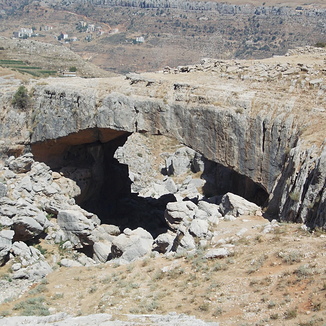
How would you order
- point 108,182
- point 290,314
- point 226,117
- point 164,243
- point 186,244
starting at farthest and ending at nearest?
point 108,182 < point 226,117 < point 164,243 < point 186,244 < point 290,314

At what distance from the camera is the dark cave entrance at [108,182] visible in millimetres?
18781

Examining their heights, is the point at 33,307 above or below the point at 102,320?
below

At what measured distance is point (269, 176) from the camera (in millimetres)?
14047

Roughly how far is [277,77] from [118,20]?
11006 cm

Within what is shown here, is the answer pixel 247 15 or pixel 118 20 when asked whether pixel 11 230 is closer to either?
pixel 247 15

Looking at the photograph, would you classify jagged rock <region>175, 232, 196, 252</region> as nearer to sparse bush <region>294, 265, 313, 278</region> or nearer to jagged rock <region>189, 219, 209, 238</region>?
jagged rock <region>189, 219, 209, 238</region>

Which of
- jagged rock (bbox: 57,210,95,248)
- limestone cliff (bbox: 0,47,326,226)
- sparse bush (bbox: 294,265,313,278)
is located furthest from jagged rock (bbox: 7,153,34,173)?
sparse bush (bbox: 294,265,313,278)

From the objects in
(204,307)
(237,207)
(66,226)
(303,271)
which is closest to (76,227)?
(66,226)

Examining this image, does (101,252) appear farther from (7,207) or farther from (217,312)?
(217,312)

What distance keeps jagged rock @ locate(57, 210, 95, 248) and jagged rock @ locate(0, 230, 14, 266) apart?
7.96 ft

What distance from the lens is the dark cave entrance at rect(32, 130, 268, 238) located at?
18.8 m

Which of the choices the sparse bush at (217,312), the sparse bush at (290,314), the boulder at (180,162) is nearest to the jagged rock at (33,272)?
the sparse bush at (217,312)

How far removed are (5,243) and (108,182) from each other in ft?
28.8

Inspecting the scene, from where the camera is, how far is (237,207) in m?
14.2
